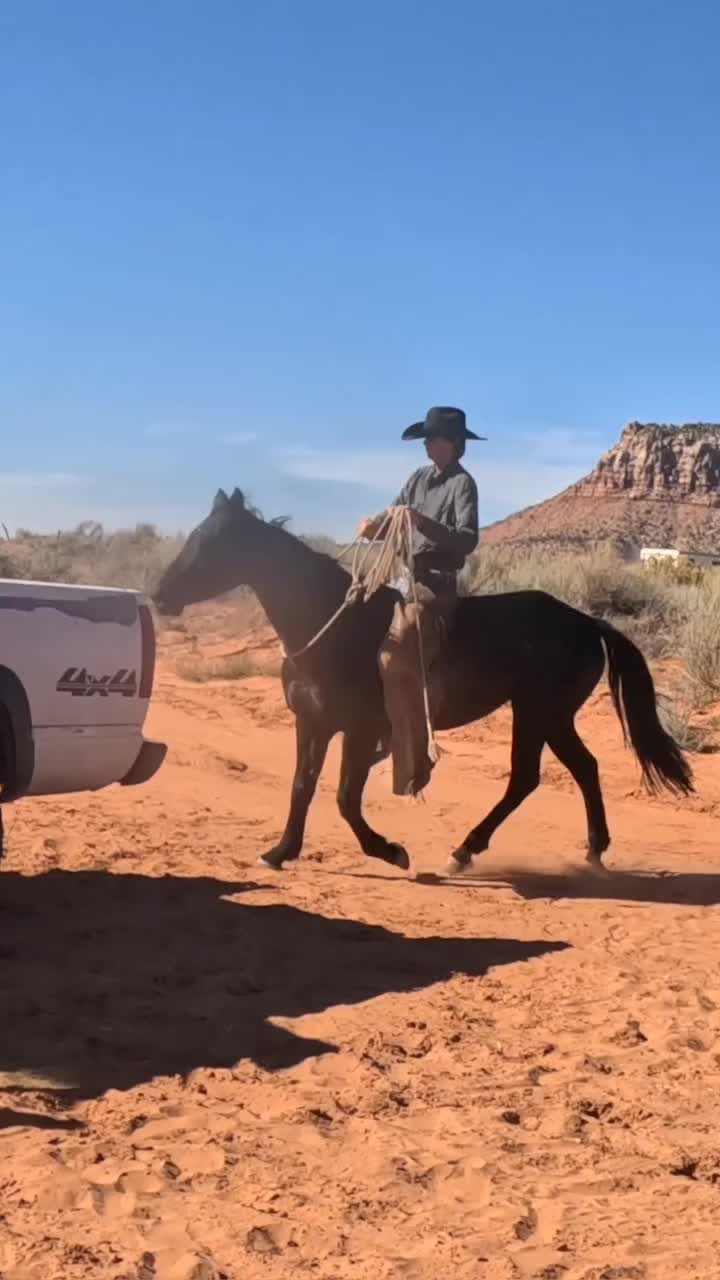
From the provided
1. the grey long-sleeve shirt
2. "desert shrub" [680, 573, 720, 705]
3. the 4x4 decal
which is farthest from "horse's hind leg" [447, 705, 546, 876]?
"desert shrub" [680, 573, 720, 705]

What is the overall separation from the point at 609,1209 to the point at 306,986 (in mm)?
2445

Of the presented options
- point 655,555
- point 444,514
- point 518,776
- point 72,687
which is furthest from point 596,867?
point 655,555

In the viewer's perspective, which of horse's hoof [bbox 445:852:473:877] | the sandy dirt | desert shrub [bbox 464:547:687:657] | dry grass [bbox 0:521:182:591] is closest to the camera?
the sandy dirt

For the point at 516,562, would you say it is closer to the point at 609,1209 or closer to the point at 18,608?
the point at 18,608

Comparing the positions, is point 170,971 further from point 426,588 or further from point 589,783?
point 589,783

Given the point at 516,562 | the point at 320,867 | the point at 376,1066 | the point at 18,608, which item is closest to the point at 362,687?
the point at 320,867

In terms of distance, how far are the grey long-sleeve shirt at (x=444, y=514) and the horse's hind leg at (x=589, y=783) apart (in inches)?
53.6

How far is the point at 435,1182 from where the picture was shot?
4.14 meters

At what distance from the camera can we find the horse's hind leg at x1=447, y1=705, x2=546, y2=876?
883cm

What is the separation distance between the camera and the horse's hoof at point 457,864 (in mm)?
8742

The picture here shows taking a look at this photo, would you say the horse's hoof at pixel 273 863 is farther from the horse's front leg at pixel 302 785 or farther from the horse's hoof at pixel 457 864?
the horse's hoof at pixel 457 864

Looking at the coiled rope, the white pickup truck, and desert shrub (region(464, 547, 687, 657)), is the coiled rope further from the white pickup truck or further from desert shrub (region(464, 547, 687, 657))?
desert shrub (region(464, 547, 687, 657))

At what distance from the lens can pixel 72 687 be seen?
678 centimetres

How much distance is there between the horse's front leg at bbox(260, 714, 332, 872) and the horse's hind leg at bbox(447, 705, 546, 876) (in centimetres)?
102
